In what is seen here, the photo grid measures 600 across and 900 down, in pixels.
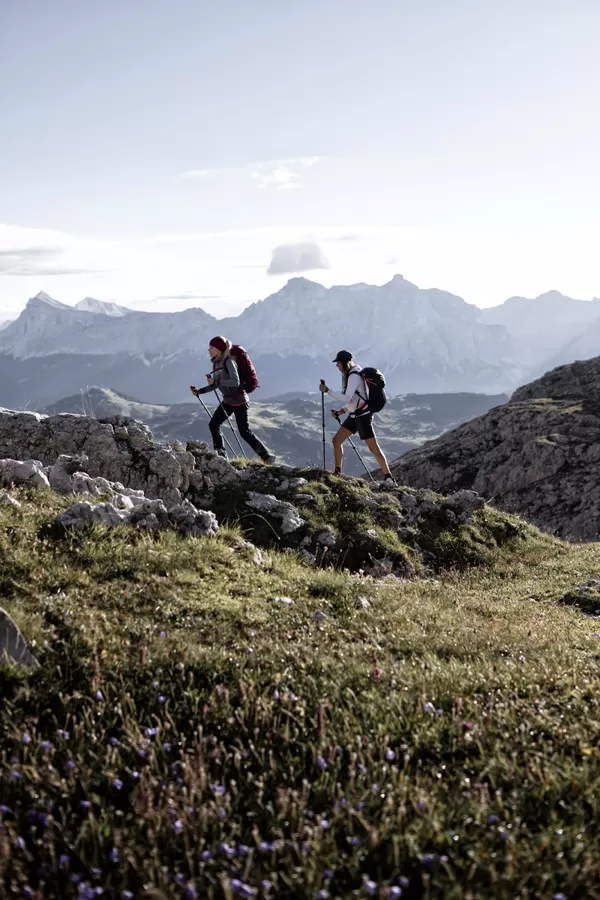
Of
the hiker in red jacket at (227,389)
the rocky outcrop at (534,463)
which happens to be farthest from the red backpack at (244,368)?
the rocky outcrop at (534,463)

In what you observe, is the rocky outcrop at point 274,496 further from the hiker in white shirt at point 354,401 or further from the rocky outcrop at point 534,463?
the rocky outcrop at point 534,463

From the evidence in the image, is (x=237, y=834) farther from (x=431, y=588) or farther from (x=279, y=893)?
(x=431, y=588)

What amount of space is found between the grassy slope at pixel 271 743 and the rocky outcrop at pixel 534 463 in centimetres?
2691

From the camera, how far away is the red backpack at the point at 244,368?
62.5ft

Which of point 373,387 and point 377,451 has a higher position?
point 373,387

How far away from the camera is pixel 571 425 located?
43000mm

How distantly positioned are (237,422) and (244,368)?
1.82 m

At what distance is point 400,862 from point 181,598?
4472mm

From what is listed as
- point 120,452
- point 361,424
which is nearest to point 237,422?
point 361,424

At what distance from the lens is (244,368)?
19.2 meters

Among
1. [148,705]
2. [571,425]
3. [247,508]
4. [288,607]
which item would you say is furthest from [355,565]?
[571,425]

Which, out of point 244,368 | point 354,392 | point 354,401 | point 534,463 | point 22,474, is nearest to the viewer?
point 22,474

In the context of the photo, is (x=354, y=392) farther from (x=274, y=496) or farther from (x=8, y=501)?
(x=8, y=501)

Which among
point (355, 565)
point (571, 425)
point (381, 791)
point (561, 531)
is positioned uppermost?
point (571, 425)
